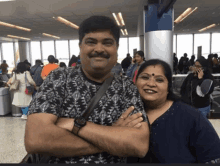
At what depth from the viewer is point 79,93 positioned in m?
0.94

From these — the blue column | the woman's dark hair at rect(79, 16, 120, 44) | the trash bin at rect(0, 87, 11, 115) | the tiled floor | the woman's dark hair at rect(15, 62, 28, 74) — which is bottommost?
the tiled floor

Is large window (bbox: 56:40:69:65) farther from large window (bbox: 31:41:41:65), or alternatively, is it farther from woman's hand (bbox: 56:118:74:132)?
woman's hand (bbox: 56:118:74:132)

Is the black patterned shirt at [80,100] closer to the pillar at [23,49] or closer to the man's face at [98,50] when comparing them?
the man's face at [98,50]

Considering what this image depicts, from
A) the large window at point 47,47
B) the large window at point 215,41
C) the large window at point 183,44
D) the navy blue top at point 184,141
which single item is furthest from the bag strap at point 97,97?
the large window at point 47,47

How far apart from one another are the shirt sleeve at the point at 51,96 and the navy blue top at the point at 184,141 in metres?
0.61

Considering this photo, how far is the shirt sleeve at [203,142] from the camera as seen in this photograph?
3.68ft

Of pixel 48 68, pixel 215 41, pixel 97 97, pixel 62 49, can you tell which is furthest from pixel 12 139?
pixel 215 41

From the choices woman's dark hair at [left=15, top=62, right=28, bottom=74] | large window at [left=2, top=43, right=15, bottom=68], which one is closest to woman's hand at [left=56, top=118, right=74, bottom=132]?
woman's dark hair at [left=15, top=62, right=28, bottom=74]

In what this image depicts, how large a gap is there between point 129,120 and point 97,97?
0.65ft

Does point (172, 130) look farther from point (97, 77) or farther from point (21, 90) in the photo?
point (21, 90)

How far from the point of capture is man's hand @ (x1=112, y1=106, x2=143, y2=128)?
2.98ft

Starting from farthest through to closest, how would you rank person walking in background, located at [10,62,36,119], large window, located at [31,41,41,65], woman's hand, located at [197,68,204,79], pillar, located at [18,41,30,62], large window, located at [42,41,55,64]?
large window, located at [31,41,41,65], large window, located at [42,41,55,64], pillar, located at [18,41,30,62], person walking in background, located at [10,62,36,119], woman's hand, located at [197,68,204,79]

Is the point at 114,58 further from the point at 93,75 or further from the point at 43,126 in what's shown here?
the point at 43,126

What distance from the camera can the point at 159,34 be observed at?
4.48m
